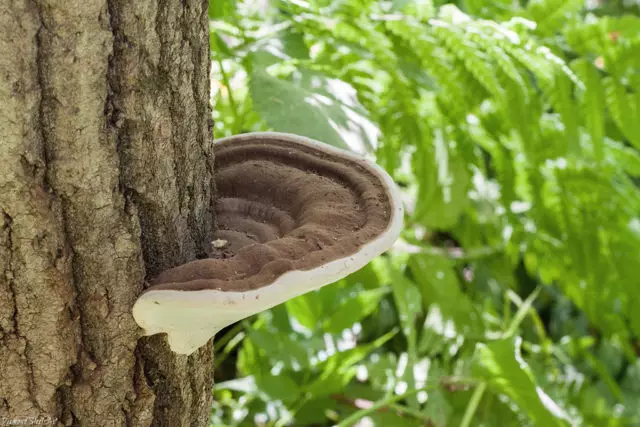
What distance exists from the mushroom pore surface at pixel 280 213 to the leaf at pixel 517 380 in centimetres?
92

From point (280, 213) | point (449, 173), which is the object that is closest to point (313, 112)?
point (280, 213)

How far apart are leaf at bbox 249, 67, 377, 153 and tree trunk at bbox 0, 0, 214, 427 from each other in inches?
12.3

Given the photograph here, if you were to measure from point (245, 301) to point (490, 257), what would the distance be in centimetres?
269

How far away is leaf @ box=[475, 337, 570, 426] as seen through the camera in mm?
1654

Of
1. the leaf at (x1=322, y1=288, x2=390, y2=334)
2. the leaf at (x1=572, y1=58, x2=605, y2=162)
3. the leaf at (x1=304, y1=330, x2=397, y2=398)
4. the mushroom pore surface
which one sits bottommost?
the leaf at (x1=304, y1=330, x2=397, y2=398)

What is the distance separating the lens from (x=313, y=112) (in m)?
1.22

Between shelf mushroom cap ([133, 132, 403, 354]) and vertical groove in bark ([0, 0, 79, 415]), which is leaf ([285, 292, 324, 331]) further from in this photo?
vertical groove in bark ([0, 0, 79, 415])

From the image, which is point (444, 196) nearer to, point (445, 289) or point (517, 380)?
point (445, 289)

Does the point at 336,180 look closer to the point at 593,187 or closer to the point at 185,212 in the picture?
the point at 185,212

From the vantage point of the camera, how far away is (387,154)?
192 cm

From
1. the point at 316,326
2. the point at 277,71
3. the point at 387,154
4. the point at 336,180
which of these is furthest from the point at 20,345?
the point at 316,326

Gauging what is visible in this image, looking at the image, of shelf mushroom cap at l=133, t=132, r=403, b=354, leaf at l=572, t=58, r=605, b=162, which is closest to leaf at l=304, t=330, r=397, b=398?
leaf at l=572, t=58, r=605, b=162

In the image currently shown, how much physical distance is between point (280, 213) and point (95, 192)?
265 mm

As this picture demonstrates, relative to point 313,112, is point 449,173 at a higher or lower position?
lower
